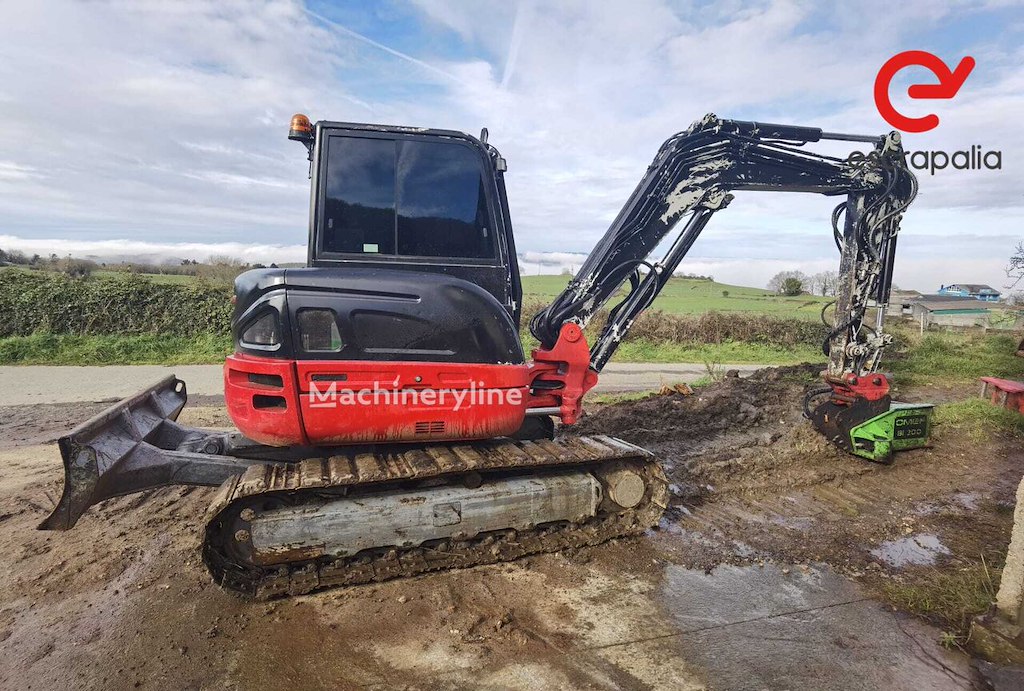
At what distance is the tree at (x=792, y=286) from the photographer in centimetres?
3266

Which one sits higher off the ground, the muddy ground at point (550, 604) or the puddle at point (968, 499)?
the puddle at point (968, 499)

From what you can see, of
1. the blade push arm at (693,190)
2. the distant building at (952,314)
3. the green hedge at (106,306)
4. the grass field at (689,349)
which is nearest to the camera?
the blade push arm at (693,190)

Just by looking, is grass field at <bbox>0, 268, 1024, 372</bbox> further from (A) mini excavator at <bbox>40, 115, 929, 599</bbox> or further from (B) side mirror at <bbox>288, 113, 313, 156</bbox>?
(B) side mirror at <bbox>288, 113, 313, 156</bbox>

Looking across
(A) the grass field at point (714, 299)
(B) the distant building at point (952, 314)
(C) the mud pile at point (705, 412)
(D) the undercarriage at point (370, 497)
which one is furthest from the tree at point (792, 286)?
(D) the undercarriage at point (370, 497)

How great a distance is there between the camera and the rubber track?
3604 millimetres

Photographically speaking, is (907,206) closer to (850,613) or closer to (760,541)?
(760,541)

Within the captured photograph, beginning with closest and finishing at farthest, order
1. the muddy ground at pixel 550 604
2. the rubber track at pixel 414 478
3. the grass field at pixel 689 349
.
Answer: the muddy ground at pixel 550 604 → the rubber track at pixel 414 478 → the grass field at pixel 689 349

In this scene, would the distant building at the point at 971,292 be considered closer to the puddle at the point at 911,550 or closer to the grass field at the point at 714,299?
the grass field at the point at 714,299

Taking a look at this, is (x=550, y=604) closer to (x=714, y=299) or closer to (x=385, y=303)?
(x=385, y=303)

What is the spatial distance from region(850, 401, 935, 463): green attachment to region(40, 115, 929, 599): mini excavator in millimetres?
3202

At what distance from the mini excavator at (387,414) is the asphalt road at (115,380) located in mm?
6306

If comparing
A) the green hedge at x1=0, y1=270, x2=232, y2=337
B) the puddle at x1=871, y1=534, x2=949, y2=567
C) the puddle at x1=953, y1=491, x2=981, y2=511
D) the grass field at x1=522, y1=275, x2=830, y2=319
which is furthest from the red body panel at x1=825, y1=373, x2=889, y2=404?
the green hedge at x1=0, y1=270, x2=232, y2=337

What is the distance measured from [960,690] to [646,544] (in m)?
1.99

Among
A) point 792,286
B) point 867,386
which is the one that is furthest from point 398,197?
point 792,286
